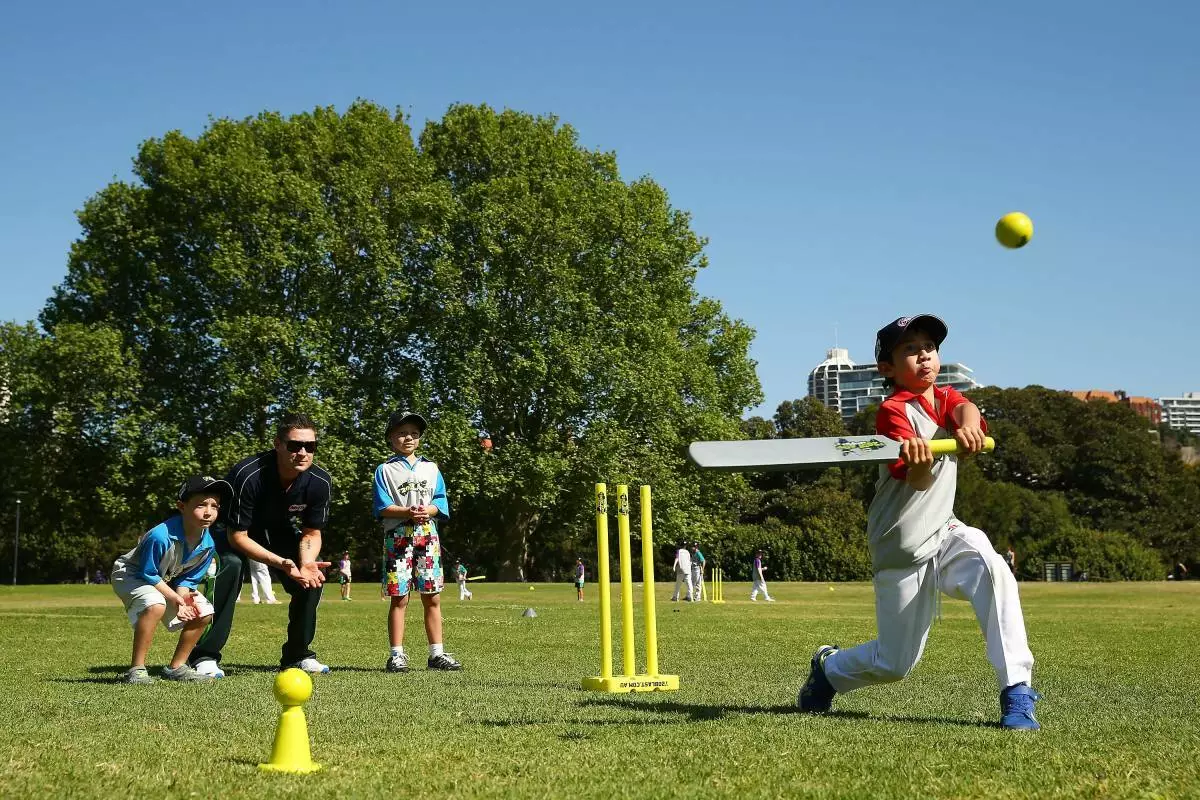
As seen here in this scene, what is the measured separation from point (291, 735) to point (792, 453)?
7.83 feet

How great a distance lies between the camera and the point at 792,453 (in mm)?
5363

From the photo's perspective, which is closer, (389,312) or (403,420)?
(403,420)

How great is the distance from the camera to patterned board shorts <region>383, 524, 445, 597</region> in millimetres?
9688

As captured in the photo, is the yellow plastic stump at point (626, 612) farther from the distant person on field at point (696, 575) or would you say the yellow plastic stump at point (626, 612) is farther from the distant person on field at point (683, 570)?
the distant person on field at point (696, 575)

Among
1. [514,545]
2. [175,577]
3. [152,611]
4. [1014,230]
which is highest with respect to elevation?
[1014,230]

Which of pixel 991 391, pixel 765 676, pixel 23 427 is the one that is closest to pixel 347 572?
pixel 23 427

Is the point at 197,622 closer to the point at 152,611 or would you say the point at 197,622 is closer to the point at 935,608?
the point at 152,611

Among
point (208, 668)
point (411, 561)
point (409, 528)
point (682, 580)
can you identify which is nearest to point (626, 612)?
point (411, 561)

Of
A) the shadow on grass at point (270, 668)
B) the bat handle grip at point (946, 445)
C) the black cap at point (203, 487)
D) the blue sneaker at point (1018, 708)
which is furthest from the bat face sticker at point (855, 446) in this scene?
the shadow on grass at point (270, 668)

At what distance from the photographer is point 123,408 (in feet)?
121

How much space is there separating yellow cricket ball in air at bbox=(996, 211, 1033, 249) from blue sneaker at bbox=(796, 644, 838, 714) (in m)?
3.19

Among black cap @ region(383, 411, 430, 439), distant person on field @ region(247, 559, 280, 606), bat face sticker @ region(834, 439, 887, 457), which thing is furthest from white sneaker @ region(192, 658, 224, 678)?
distant person on field @ region(247, 559, 280, 606)

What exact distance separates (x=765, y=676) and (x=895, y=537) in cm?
327

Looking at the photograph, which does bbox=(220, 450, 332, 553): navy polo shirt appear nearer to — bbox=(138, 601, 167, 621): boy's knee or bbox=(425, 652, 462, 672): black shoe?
bbox=(138, 601, 167, 621): boy's knee
